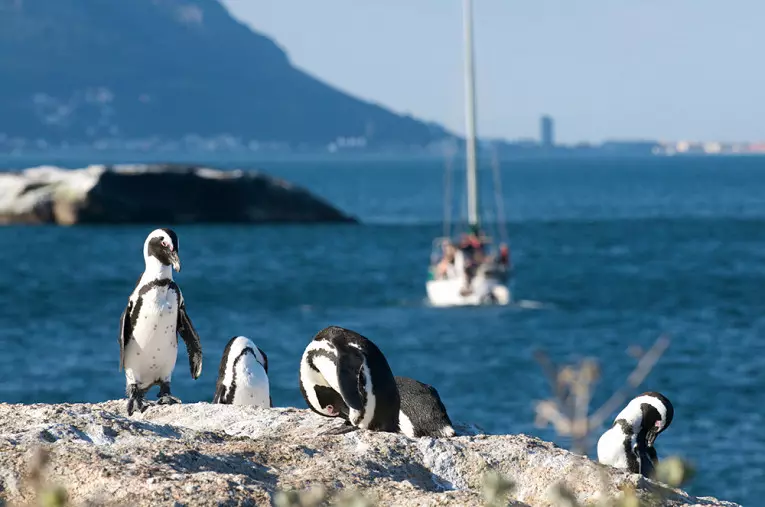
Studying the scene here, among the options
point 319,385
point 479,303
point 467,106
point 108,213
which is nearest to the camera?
point 319,385

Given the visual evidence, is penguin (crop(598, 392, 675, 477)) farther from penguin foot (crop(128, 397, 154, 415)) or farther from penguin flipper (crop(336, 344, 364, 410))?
penguin foot (crop(128, 397, 154, 415))

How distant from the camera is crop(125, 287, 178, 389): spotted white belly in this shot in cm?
1055

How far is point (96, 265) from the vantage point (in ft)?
237

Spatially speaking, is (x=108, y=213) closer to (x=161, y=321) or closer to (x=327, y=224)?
(x=327, y=224)

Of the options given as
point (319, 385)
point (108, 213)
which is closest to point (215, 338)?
point (319, 385)

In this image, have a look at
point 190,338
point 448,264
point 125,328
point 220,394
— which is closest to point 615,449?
A: point 190,338

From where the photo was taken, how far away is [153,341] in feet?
35.0

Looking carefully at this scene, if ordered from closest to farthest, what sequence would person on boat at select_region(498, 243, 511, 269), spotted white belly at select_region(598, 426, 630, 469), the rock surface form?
the rock surface
spotted white belly at select_region(598, 426, 630, 469)
person on boat at select_region(498, 243, 511, 269)

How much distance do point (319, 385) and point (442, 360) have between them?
31004mm

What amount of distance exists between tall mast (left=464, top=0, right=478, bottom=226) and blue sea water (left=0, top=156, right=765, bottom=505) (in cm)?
410

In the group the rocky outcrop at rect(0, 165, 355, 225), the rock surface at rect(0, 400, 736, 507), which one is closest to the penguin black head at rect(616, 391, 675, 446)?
the rock surface at rect(0, 400, 736, 507)

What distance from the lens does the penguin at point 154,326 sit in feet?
34.4

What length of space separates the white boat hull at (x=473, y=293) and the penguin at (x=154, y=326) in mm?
42729

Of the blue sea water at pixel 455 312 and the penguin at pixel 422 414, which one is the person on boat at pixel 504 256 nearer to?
the blue sea water at pixel 455 312
